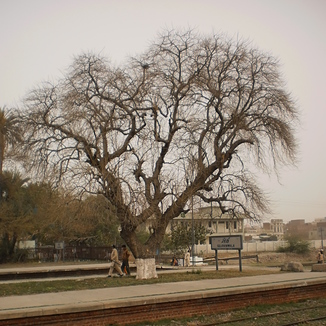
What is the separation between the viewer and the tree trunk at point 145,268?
66.7 ft

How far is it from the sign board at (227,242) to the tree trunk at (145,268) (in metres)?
5.91

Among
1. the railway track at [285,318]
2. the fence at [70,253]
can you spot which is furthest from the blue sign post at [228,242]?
the fence at [70,253]

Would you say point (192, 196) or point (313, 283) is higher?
point (192, 196)

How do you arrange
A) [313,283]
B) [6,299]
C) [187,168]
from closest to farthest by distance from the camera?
[6,299], [313,283], [187,168]

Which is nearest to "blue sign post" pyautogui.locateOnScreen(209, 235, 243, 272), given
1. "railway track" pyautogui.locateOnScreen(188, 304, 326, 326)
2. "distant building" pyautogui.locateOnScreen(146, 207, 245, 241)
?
"distant building" pyautogui.locateOnScreen(146, 207, 245, 241)

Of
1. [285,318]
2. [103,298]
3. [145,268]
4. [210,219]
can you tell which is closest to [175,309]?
[103,298]

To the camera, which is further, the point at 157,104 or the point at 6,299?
the point at 157,104

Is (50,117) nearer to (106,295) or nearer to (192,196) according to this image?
(192,196)

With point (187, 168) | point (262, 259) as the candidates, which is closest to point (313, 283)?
point (187, 168)

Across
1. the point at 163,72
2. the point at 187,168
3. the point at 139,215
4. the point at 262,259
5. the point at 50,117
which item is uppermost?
the point at 163,72

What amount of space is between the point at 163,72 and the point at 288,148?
23.1 ft

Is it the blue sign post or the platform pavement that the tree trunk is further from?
the blue sign post

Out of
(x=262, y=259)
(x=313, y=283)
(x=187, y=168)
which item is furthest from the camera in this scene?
(x=262, y=259)

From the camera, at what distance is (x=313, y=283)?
17.7 meters
